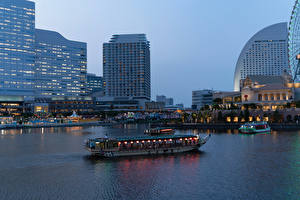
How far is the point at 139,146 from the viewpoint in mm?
63094

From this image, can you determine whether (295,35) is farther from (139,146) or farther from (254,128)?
(139,146)

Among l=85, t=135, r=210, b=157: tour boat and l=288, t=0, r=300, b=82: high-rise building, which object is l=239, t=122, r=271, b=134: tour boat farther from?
l=288, t=0, r=300, b=82: high-rise building

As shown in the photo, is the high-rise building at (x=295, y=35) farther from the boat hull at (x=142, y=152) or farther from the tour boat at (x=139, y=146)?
the boat hull at (x=142, y=152)

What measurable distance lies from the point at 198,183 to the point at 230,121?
112m

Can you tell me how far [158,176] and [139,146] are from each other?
62.0 ft

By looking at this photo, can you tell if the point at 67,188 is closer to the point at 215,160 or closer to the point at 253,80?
the point at 215,160

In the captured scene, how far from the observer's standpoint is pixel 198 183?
4075 cm

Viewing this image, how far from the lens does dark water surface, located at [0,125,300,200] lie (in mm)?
36500

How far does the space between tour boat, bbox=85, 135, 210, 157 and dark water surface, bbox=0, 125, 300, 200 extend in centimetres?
281

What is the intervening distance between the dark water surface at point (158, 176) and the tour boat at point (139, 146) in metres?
2.81

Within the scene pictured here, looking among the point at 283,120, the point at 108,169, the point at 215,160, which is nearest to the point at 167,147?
the point at 215,160

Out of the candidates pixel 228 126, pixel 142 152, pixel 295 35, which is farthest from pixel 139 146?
pixel 295 35

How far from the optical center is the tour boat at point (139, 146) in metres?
61.5

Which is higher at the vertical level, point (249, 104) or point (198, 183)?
point (249, 104)
